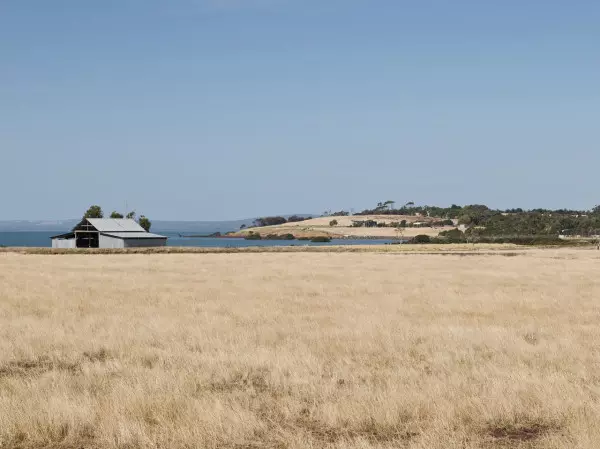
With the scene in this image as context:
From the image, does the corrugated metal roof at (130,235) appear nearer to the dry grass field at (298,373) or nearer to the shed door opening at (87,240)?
the shed door opening at (87,240)

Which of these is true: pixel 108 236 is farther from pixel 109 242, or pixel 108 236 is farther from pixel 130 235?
pixel 130 235

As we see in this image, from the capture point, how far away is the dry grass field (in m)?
8.15

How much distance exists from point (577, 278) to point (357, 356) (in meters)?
26.7

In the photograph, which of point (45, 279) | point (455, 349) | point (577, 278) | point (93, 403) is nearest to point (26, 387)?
point (93, 403)

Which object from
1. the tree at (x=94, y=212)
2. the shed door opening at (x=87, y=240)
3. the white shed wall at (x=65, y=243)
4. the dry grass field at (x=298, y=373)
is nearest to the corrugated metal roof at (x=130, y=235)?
the shed door opening at (x=87, y=240)

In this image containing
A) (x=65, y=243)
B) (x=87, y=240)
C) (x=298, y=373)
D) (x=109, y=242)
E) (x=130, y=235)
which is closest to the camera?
(x=298, y=373)

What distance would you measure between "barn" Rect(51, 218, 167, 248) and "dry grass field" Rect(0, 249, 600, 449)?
241ft

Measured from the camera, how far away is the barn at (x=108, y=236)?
9571 centimetres

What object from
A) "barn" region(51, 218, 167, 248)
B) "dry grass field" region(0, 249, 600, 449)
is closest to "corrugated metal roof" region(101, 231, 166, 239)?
"barn" region(51, 218, 167, 248)

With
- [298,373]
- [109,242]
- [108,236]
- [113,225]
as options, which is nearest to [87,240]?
[113,225]

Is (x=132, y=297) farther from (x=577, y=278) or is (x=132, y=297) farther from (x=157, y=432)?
(x=577, y=278)

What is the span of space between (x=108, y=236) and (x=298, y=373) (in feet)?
295

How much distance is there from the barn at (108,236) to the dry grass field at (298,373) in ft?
241

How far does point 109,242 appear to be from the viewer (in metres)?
96.4
